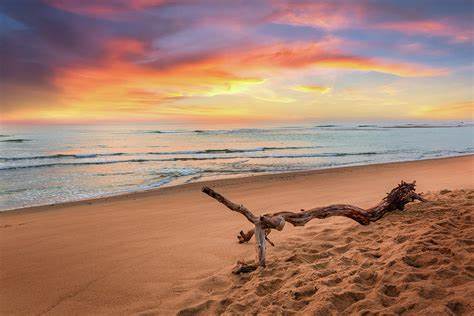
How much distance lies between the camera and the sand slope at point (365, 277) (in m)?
3.29

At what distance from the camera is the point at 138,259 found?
548 centimetres

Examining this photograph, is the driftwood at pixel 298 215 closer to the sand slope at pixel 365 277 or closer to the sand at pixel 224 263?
the sand at pixel 224 263

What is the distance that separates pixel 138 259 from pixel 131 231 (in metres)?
1.74

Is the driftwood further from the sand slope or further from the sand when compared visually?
the sand slope

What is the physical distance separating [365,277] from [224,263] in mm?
2133

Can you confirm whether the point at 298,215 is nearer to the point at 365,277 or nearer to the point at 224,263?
the point at 224,263

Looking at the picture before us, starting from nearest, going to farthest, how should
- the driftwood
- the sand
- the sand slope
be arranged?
1. the sand slope
2. the sand
3. the driftwood

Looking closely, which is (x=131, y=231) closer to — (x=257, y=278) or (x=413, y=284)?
(x=257, y=278)

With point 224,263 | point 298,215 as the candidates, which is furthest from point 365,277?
point 224,263

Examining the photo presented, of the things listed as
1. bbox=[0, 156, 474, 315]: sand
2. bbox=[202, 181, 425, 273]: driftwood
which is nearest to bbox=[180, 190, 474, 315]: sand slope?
bbox=[0, 156, 474, 315]: sand

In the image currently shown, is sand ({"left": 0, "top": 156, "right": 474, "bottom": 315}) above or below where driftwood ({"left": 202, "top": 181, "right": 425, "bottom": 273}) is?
below

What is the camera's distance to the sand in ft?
11.7

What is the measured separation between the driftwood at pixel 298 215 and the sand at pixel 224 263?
205 millimetres

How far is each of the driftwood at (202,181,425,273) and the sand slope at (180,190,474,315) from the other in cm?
35
